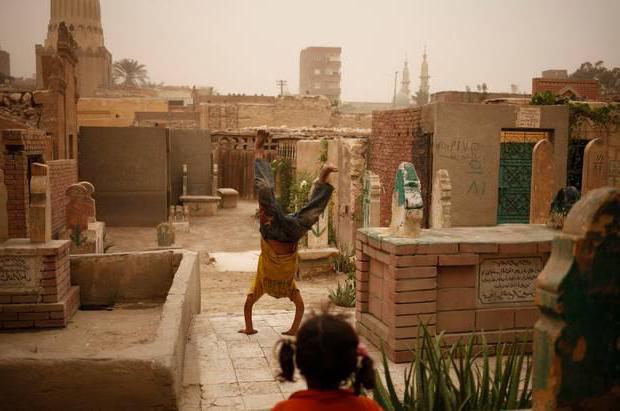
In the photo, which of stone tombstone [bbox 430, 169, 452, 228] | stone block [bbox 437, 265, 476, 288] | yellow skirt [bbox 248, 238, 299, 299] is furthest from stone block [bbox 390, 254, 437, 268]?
stone tombstone [bbox 430, 169, 452, 228]

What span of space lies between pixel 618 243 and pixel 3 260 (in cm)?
563

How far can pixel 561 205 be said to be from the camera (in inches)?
226

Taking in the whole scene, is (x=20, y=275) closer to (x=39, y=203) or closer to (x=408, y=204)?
(x=39, y=203)

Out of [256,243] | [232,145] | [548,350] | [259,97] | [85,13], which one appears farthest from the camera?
[85,13]

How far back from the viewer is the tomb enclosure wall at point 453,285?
5008 millimetres

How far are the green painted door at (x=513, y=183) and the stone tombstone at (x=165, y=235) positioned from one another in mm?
7030

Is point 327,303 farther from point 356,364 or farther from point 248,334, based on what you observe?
point 248,334

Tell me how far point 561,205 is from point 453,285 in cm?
146

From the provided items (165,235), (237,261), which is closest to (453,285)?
(237,261)

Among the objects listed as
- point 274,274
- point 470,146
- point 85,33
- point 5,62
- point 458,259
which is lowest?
point 274,274

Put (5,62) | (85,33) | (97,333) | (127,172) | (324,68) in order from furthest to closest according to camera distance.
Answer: (324,68)
(85,33)
(5,62)
(127,172)
(97,333)

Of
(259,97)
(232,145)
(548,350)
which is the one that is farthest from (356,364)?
(259,97)

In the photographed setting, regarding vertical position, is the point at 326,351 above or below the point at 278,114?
below

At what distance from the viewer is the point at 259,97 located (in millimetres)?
35688
